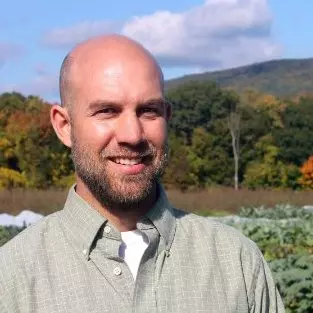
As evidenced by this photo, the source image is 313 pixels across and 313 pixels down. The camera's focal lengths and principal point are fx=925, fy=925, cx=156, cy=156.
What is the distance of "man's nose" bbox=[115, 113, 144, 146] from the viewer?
2.35m

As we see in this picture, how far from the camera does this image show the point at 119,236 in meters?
2.39

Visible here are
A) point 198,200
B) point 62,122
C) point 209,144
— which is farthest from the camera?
point 209,144

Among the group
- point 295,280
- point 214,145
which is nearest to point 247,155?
point 214,145

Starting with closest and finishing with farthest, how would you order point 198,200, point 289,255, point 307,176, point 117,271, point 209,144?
point 117,271
point 289,255
point 198,200
point 307,176
point 209,144

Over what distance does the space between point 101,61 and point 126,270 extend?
1.79 feet

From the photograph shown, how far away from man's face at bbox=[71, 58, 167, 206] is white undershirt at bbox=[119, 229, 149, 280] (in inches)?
3.6

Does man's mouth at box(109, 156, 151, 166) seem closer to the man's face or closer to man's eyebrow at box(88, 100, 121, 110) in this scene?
the man's face

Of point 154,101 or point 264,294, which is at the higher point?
point 154,101

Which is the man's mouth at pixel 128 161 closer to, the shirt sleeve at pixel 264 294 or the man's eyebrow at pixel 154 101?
the man's eyebrow at pixel 154 101

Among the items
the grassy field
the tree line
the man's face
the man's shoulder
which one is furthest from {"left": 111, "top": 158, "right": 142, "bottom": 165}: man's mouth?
the tree line

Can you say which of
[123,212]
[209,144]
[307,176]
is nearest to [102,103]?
[123,212]

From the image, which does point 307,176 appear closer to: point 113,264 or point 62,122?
point 62,122

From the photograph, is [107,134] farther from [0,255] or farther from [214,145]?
[214,145]

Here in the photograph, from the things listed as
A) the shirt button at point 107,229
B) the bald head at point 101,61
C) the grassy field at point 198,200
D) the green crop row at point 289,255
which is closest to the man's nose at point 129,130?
the bald head at point 101,61
